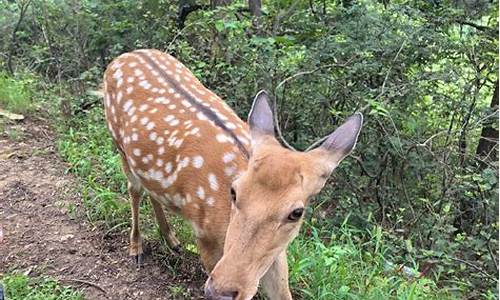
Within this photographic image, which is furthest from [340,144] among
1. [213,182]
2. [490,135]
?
[490,135]

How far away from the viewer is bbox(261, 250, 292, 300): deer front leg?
11.6 feet

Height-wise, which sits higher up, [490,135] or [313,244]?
[313,244]

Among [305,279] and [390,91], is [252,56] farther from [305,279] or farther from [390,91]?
[305,279]

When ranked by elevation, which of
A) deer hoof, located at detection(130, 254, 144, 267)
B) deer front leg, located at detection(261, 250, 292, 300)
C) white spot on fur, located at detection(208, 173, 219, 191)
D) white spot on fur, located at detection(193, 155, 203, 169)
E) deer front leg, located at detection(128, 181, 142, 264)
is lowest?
deer hoof, located at detection(130, 254, 144, 267)

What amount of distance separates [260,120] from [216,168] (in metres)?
0.46

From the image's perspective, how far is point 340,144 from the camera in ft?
10.2

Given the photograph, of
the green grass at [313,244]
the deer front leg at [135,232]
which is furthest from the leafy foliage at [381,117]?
the deer front leg at [135,232]

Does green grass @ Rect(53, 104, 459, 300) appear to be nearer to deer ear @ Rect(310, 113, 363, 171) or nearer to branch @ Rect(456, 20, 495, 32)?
deer ear @ Rect(310, 113, 363, 171)

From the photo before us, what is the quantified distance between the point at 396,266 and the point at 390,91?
5.52 ft

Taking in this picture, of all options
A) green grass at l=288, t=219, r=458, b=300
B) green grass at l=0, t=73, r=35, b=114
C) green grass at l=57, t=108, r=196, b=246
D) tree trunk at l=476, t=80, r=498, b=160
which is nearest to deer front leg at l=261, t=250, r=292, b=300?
green grass at l=288, t=219, r=458, b=300

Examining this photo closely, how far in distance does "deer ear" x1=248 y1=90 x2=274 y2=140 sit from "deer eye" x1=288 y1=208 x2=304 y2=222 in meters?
0.63

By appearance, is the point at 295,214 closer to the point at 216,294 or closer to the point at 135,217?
the point at 216,294

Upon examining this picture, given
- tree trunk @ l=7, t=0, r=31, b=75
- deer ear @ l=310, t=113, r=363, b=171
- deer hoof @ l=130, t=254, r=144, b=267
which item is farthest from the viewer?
tree trunk @ l=7, t=0, r=31, b=75

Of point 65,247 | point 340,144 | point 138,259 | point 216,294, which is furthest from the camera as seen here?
point 65,247
